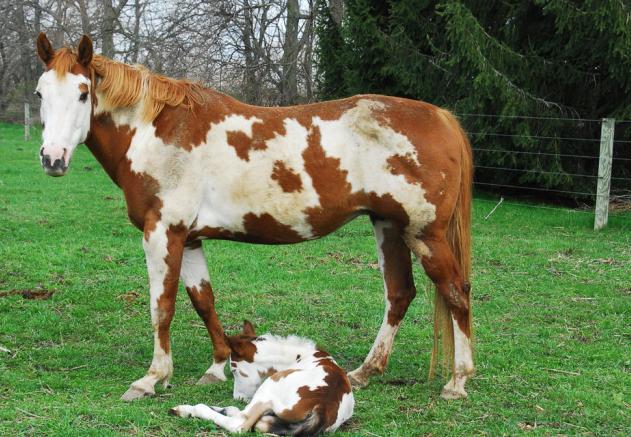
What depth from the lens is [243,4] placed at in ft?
60.5

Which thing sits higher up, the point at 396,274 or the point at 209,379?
the point at 396,274

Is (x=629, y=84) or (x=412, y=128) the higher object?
(x=629, y=84)

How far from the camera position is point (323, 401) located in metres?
3.48

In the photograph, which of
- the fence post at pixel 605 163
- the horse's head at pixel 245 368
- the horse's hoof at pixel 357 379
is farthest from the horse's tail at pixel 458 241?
the fence post at pixel 605 163

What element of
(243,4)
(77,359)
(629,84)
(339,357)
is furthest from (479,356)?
(243,4)

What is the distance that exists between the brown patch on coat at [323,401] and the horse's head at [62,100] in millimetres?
1826

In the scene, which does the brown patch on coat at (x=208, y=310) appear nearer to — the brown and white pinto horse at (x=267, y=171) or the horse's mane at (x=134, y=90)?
the brown and white pinto horse at (x=267, y=171)

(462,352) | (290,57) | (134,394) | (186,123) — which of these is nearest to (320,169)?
(186,123)

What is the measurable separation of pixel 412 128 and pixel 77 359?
2724 millimetres

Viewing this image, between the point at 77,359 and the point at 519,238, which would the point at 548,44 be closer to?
the point at 519,238

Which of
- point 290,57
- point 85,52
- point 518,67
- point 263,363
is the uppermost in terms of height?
point 290,57

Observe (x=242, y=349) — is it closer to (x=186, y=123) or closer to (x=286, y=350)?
(x=286, y=350)

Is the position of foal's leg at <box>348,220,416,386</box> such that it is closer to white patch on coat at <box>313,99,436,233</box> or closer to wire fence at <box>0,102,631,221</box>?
white patch on coat at <box>313,99,436,233</box>

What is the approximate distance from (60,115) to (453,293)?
98.5 inches
